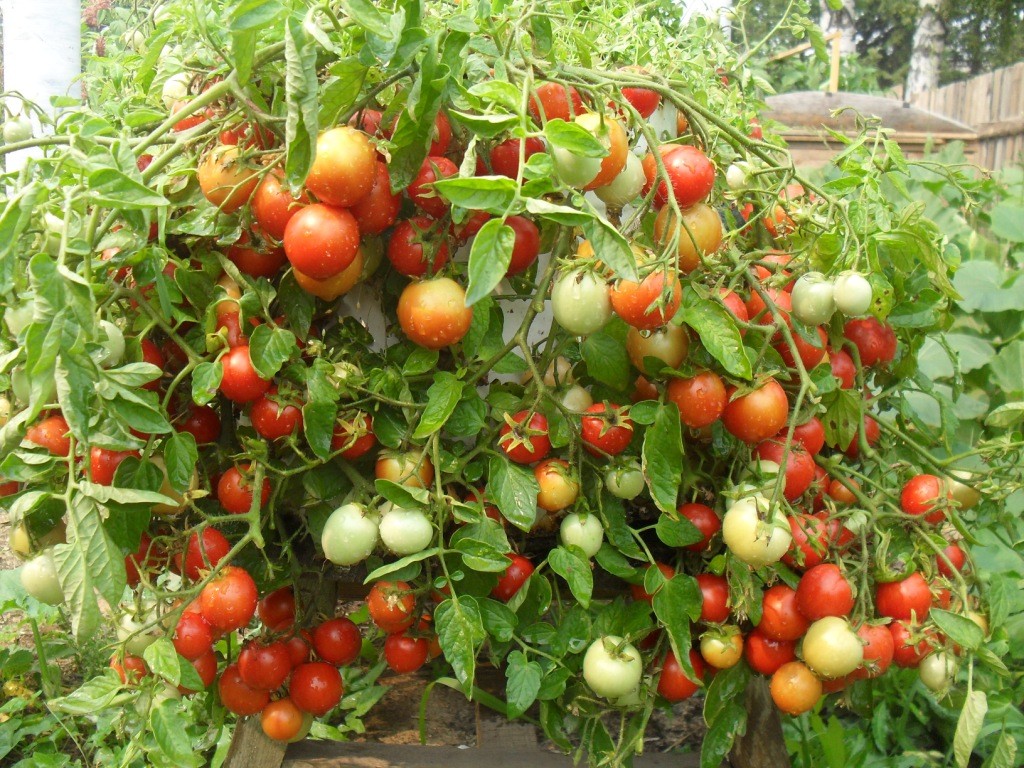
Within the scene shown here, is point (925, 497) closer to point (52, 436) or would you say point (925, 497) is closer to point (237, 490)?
point (237, 490)

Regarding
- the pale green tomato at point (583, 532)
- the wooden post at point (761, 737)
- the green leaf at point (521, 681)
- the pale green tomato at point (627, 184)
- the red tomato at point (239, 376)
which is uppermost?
the pale green tomato at point (627, 184)

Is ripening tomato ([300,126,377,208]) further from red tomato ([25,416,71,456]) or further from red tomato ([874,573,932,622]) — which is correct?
red tomato ([874,573,932,622])

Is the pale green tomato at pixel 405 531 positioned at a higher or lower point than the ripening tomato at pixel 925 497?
higher

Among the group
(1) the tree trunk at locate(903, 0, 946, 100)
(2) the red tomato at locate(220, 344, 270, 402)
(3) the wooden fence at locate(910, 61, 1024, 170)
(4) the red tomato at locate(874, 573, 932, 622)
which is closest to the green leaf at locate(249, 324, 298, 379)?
(2) the red tomato at locate(220, 344, 270, 402)

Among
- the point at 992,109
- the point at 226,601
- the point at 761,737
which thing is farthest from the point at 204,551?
the point at 992,109

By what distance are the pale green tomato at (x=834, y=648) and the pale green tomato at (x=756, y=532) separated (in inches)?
3.5

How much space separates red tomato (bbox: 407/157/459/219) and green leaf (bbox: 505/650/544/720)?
0.40m

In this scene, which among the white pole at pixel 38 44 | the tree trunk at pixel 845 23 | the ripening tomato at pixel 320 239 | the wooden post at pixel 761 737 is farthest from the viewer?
the tree trunk at pixel 845 23

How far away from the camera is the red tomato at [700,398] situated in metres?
0.76

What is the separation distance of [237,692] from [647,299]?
583 mm

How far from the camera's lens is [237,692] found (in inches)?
35.3

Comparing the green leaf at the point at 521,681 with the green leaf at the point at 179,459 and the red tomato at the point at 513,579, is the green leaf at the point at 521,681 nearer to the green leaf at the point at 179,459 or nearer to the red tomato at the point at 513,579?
the red tomato at the point at 513,579

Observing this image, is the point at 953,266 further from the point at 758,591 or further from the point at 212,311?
the point at 212,311

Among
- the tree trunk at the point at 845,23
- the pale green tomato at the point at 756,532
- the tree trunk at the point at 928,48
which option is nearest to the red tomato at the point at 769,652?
the pale green tomato at the point at 756,532
